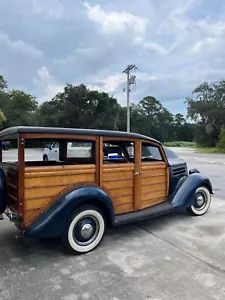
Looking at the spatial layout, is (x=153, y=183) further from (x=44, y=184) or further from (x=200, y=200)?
(x=44, y=184)

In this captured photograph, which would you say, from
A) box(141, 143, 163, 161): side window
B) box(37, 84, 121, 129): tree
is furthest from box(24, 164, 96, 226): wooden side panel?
box(37, 84, 121, 129): tree

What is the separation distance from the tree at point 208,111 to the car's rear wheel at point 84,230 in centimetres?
4893

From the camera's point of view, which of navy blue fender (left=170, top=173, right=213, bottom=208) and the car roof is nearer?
the car roof

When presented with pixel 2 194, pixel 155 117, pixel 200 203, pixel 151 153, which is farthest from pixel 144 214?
pixel 155 117

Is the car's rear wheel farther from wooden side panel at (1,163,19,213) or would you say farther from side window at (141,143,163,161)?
side window at (141,143,163,161)

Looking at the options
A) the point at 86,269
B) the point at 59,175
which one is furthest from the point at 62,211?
the point at 86,269

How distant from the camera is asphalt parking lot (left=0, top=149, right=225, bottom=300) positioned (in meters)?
3.47

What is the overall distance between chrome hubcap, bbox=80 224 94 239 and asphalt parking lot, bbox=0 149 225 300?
0.75 ft

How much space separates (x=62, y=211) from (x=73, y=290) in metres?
1.04

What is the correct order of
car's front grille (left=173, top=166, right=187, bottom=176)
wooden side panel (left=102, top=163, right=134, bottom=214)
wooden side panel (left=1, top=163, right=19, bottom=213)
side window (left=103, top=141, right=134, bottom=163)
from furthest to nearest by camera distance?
car's front grille (left=173, top=166, right=187, bottom=176)
side window (left=103, top=141, right=134, bottom=163)
wooden side panel (left=102, top=163, right=134, bottom=214)
wooden side panel (left=1, top=163, right=19, bottom=213)

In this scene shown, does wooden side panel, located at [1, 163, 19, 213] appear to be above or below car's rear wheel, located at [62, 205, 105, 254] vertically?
above

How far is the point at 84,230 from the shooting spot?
4.58 metres

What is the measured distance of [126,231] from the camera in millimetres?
5492

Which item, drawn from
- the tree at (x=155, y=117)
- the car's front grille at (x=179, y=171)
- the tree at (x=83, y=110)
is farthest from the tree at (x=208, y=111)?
the car's front grille at (x=179, y=171)
